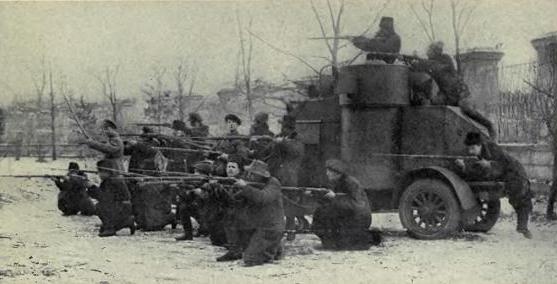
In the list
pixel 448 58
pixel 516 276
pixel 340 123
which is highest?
pixel 448 58

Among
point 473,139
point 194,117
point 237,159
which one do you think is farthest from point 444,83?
point 194,117

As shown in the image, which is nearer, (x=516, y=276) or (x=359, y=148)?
(x=516, y=276)

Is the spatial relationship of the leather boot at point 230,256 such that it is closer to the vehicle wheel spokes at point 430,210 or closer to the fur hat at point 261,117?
the vehicle wheel spokes at point 430,210

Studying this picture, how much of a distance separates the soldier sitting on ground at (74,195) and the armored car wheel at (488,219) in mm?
6456

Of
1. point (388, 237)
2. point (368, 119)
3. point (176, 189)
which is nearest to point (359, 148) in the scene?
point (368, 119)

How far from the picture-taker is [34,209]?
11.8 m

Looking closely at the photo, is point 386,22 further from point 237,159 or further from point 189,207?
point 189,207

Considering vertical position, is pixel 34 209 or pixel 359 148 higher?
pixel 359 148

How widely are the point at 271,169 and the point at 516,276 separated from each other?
362 cm

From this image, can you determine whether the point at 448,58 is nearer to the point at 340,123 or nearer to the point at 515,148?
the point at 340,123

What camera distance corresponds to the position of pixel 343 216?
778 cm

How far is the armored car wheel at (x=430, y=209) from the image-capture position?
8.32m

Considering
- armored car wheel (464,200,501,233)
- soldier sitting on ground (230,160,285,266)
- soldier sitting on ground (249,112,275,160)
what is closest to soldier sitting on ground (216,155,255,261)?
soldier sitting on ground (230,160,285,266)

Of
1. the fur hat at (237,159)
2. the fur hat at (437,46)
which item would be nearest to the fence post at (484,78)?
the fur hat at (437,46)
